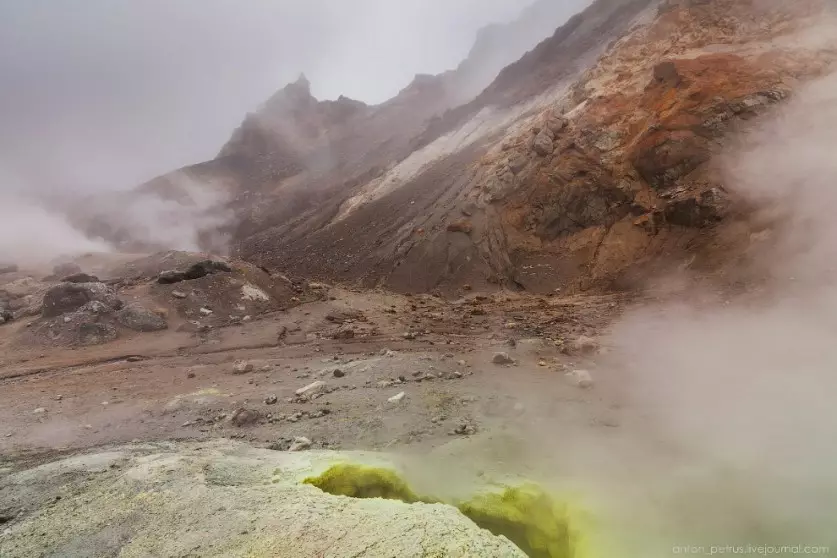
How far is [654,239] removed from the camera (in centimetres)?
1303

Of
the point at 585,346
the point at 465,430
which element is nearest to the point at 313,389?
the point at 465,430

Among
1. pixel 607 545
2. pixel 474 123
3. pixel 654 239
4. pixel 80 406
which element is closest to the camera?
pixel 607 545

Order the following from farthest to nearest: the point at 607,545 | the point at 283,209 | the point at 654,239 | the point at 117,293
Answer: the point at 283,209 < the point at 117,293 < the point at 654,239 < the point at 607,545

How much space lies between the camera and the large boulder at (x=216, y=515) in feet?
11.5

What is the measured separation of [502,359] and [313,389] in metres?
3.34

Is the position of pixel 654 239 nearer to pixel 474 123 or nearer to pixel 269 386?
pixel 269 386

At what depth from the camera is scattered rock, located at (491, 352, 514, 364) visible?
847 cm

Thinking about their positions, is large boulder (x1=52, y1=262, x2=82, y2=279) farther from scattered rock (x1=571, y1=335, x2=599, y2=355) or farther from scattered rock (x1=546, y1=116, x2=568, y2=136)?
scattered rock (x1=571, y1=335, x2=599, y2=355)

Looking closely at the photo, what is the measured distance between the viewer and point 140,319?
12.8 m

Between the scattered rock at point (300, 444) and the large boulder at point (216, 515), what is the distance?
19.1 inches

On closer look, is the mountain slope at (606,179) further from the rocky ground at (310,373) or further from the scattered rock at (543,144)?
the rocky ground at (310,373)

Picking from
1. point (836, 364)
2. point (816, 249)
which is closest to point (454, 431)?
point (836, 364)

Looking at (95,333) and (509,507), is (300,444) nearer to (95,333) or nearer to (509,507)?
(509,507)

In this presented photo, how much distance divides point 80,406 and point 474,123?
25.7 metres
